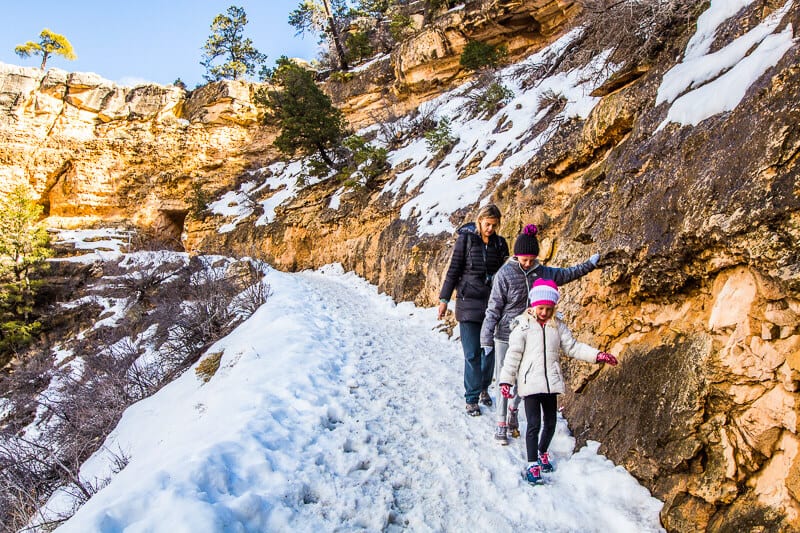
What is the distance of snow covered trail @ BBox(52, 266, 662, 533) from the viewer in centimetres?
242

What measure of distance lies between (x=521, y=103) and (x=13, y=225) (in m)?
24.6

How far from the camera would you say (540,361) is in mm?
2973

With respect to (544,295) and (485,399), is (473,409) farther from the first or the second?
(544,295)

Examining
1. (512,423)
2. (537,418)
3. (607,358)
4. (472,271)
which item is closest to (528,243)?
(472,271)

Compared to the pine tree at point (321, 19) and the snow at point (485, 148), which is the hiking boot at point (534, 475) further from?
the pine tree at point (321, 19)

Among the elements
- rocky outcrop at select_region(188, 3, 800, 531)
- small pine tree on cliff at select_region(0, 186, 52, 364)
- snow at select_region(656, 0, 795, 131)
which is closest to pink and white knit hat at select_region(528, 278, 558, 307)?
rocky outcrop at select_region(188, 3, 800, 531)

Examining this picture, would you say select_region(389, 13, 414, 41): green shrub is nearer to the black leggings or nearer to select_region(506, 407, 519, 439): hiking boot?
select_region(506, 407, 519, 439): hiking boot

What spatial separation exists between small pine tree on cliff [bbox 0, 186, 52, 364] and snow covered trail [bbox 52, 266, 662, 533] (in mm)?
17305

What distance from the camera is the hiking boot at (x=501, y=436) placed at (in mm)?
3473

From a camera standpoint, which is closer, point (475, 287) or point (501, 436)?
Answer: point (501, 436)

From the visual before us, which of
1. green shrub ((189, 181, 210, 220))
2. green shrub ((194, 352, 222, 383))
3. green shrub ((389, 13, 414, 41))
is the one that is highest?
green shrub ((389, 13, 414, 41))

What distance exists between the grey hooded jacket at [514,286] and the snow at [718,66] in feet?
5.45

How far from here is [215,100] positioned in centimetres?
2802

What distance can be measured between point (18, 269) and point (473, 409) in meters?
24.4
